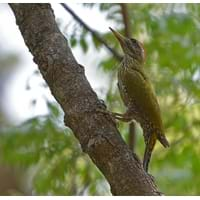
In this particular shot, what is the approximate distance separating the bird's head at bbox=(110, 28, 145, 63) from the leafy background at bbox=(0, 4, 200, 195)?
2.63 feet

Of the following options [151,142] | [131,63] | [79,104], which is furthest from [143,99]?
[79,104]

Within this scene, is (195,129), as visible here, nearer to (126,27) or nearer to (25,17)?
(126,27)

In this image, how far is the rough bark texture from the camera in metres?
1.87

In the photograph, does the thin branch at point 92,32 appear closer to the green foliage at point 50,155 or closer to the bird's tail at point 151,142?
the green foliage at point 50,155

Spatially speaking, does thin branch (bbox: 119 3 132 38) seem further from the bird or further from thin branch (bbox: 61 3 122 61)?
the bird

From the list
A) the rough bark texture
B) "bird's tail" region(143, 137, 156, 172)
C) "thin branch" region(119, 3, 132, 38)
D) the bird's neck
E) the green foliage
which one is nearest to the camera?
the rough bark texture

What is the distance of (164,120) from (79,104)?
2287 millimetres

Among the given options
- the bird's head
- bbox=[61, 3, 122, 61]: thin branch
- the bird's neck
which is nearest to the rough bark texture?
the bird's neck

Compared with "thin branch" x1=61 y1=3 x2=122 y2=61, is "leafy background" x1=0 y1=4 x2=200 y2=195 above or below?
below

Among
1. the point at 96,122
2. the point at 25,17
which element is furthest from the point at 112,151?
the point at 25,17

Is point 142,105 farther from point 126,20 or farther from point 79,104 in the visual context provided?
point 126,20

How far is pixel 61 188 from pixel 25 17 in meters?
1.94

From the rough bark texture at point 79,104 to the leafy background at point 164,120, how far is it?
1.79 meters

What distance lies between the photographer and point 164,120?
429 centimetres
